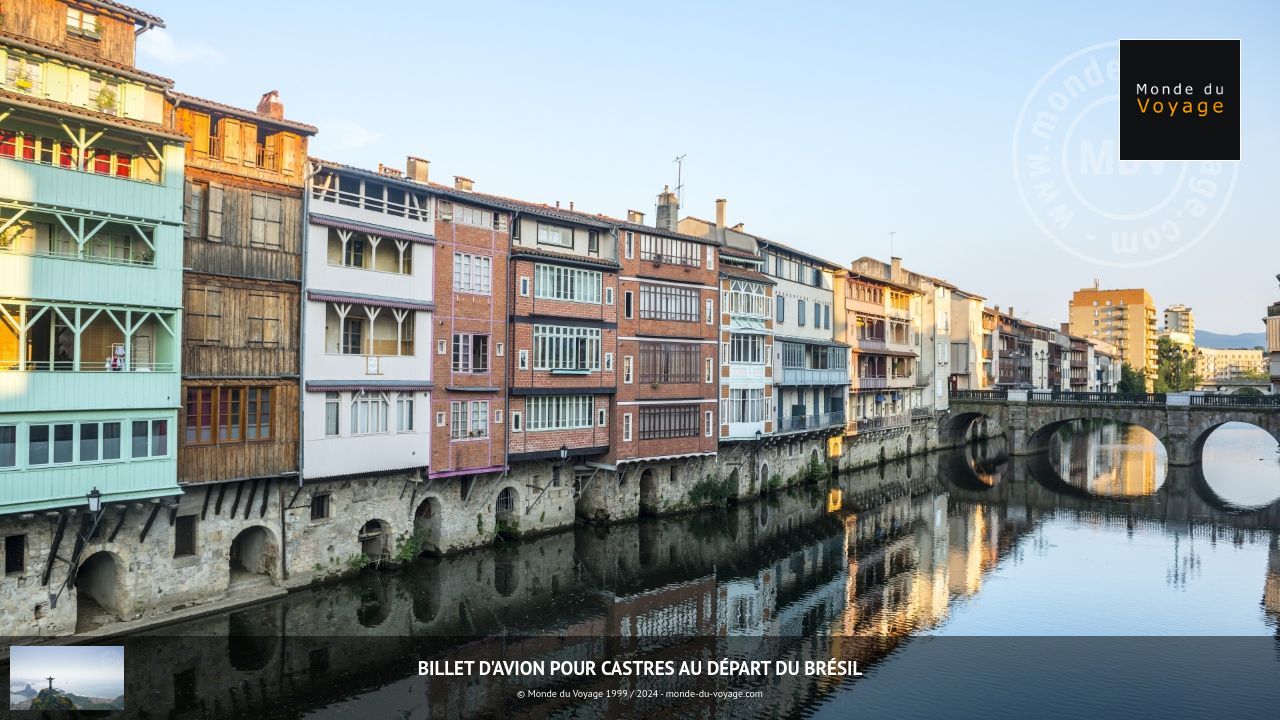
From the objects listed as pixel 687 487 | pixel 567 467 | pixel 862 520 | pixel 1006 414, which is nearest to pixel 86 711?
pixel 567 467

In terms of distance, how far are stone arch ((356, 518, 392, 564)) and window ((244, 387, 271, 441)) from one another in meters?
7.17

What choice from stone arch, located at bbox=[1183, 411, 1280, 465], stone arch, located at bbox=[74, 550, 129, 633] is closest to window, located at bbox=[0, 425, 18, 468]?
stone arch, located at bbox=[74, 550, 129, 633]

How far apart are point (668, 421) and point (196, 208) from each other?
92.7ft

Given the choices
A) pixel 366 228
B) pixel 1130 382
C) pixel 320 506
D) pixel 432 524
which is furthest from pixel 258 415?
pixel 1130 382

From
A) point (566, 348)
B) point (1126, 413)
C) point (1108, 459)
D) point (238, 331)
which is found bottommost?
point (1108, 459)

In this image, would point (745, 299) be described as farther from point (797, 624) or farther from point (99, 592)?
point (99, 592)

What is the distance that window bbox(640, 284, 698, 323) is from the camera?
155 ft

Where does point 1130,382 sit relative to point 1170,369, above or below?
below

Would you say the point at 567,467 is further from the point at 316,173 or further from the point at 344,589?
the point at 316,173

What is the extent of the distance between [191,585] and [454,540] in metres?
12.4

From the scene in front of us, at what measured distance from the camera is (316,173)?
33250 millimetres

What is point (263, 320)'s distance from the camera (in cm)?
3114

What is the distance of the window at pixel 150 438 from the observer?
2705cm

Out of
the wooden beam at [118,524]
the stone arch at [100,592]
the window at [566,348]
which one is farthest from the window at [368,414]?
the stone arch at [100,592]
